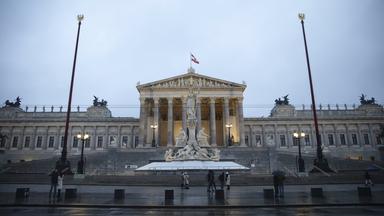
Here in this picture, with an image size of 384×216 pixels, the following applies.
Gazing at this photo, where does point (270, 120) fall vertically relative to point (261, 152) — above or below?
above

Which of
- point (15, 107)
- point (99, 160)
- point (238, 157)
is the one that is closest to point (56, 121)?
point (15, 107)

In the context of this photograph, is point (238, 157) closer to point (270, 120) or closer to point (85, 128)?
point (270, 120)

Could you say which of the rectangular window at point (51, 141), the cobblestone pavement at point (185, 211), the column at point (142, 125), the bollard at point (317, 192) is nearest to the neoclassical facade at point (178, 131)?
the rectangular window at point (51, 141)

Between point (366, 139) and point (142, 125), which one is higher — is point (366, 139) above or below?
below

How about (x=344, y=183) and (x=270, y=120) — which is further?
(x=270, y=120)

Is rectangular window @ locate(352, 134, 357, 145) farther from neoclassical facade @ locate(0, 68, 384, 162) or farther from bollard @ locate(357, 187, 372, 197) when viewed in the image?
bollard @ locate(357, 187, 372, 197)

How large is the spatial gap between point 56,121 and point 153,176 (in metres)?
49.2

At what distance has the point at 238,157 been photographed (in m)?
38.5

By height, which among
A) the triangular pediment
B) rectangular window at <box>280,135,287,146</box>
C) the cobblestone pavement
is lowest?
the cobblestone pavement

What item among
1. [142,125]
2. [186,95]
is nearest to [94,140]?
[142,125]

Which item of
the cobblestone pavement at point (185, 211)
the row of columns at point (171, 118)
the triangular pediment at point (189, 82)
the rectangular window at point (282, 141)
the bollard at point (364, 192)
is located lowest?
the cobblestone pavement at point (185, 211)

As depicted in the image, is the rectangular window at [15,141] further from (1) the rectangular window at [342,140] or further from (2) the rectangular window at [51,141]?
(1) the rectangular window at [342,140]

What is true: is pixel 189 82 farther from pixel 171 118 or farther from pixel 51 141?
pixel 51 141

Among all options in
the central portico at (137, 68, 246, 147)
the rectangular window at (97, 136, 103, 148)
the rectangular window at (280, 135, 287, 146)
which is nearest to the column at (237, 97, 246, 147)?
the central portico at (137, 68, 246, 147)
